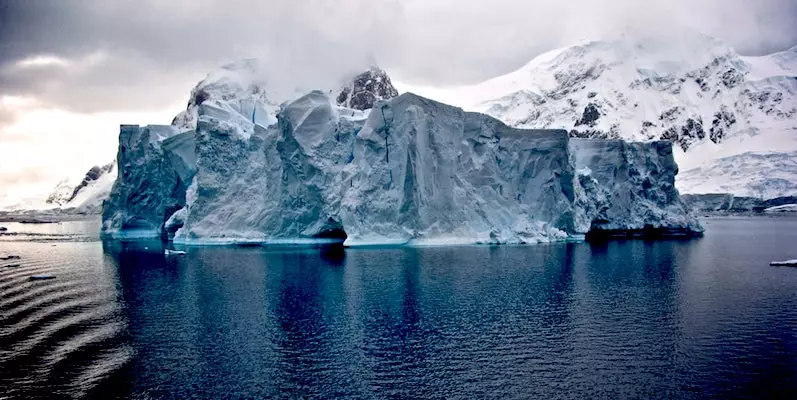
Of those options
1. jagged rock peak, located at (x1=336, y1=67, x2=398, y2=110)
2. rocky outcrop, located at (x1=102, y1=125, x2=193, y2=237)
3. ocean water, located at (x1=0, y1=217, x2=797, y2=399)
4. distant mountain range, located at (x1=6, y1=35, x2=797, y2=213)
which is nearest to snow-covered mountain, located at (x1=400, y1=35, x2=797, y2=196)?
distant mountain range, located at (x1=6, y1=35, x2=797, y2=213)

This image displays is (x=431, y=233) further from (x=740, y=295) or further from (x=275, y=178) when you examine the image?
(x=740, y=295)

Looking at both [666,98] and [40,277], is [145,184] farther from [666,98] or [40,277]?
[666,98]

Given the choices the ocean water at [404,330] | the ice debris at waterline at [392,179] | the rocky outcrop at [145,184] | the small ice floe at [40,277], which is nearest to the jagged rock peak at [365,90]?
the rocky outcrop at [145,184]

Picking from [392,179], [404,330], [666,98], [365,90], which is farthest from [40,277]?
[666,98]

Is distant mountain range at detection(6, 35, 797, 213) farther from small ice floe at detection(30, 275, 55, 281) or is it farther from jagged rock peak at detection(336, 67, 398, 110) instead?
small ice floe at detection(30, 275, 55, 281)

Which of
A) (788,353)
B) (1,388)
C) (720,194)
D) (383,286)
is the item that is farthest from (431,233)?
(720,194)

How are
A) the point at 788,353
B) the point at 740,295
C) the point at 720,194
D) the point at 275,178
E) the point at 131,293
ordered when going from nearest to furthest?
the point at 788,353 < the point at 740,295 < the point at 131,293 < the point at 275,178 < the point at 720,194

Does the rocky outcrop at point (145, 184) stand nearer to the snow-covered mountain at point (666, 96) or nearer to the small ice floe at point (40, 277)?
the small ice floe at point (40, 277)
